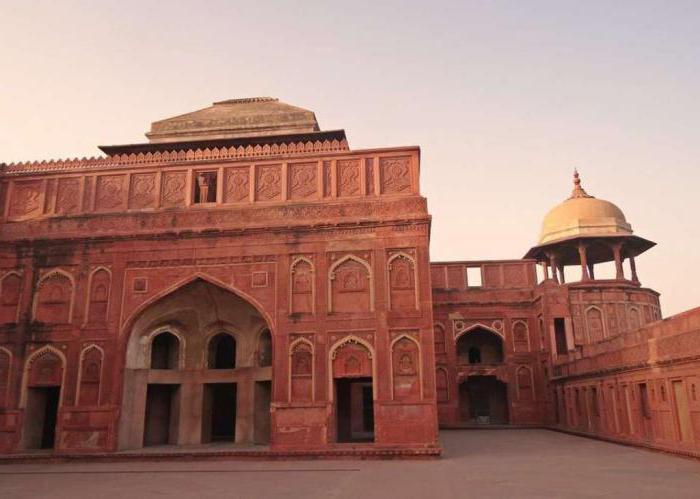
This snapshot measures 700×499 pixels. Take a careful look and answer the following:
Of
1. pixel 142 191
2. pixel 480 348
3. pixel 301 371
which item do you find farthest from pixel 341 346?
pixel 480 348

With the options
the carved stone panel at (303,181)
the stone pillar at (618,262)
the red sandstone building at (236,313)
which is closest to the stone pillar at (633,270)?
the stone pillar at (618,262)

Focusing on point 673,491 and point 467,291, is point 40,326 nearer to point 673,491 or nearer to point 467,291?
point 673,491

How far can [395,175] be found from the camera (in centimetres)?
1575

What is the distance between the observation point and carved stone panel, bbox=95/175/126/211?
54.0 feet

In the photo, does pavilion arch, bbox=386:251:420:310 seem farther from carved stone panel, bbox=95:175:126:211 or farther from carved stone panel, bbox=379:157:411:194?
carved stone panel, bbox=95:175:126:211

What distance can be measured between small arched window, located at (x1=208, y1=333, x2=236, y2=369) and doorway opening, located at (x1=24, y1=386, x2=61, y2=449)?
417 centimetres

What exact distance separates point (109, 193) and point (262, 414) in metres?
7.45

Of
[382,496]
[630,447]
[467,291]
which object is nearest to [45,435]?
[382,496]

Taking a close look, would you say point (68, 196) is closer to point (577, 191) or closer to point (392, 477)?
point (392, 477)

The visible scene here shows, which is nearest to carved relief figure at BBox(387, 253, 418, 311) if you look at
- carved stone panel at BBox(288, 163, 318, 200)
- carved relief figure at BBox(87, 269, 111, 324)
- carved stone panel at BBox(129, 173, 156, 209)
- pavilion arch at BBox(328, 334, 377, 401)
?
pavilion arch at BBox(328, 334, 377, 401)

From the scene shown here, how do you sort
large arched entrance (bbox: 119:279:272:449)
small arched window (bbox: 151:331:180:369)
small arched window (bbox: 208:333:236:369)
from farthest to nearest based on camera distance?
small arched window (bbox: 208:333:236:369) → small arched window (bbox: 151:331:180:369) → large arched entrance (bbox: 119:279:272:449)

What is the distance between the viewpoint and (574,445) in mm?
16438

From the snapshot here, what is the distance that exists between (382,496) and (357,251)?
722 centimetres

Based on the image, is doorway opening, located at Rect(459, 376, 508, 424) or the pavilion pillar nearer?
doorway opening, located at Rect(459, 376, 508, 424)
